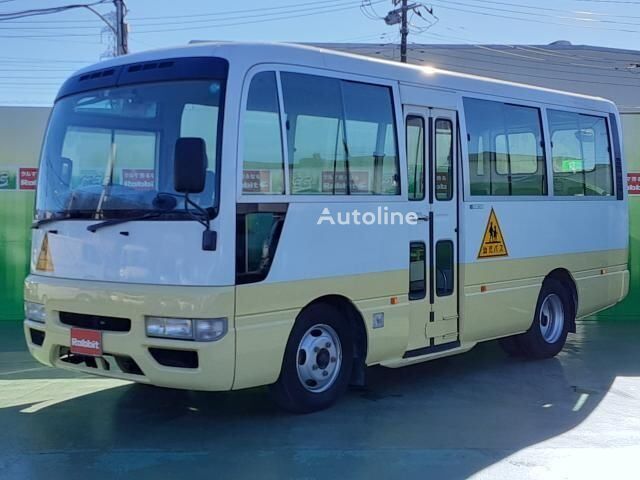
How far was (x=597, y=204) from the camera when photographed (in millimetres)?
9102

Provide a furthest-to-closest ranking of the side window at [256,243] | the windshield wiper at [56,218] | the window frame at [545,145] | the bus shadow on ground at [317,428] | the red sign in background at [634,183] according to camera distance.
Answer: the red sign in background at [634,183], the window frame at [545,145], the windshield wiper at [56,218], the side window at [256,243], the bus shadow on ground at [317,428]

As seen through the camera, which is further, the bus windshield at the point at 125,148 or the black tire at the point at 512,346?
the black tire at the point at 512,346

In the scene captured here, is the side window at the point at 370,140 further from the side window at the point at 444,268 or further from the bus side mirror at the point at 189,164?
the bus side mirror at the point at 189,164

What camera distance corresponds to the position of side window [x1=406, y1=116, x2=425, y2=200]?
22.4 ft

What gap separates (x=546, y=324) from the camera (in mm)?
8633

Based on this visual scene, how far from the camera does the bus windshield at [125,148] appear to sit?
540 centimetres

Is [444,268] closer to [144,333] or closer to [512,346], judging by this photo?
[512,346]

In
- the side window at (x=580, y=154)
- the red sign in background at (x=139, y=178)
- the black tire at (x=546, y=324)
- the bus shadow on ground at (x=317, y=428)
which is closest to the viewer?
the bus shadow on ground at (x=317, y=428)

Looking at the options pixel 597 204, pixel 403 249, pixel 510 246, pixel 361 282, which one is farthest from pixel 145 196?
pixel 597 204

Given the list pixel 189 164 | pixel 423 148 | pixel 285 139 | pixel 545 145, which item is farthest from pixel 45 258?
pixel 545 145

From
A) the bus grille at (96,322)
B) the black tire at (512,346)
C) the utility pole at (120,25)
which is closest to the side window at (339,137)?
the bus grille at (96,322)

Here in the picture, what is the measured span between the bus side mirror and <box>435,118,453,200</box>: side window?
2715 mm

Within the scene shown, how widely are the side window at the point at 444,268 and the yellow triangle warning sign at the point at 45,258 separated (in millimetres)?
3435

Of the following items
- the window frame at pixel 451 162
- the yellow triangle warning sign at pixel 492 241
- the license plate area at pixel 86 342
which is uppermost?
the window frame at pixel 451 162
